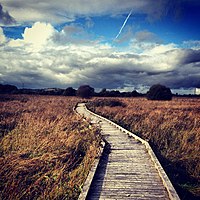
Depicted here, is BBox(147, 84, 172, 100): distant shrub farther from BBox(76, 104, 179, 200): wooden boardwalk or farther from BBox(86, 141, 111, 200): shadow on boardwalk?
BBox(86, 141, 111, 200): shadow on boardwalk

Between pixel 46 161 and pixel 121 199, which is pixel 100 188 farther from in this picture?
pixel 46 161

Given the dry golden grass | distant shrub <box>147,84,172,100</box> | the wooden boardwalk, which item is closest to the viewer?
the wooden boardwalk

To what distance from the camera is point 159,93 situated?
1839 inches

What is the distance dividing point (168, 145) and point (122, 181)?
447 cm

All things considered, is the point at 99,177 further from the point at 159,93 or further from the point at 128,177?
the point at 159,93

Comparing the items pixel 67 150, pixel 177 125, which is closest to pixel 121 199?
pixel 67 150

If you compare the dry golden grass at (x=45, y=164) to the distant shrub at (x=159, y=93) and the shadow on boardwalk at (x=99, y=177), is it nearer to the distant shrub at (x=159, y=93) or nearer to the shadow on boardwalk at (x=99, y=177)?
the shadow on boardwalk at (x=99, y=177)

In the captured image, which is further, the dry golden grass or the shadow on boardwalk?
the dry golden grass

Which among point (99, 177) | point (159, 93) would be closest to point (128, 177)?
point (99, 177)

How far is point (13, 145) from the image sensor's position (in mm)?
7805

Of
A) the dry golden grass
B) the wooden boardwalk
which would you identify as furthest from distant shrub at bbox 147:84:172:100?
the wooden boardwalk

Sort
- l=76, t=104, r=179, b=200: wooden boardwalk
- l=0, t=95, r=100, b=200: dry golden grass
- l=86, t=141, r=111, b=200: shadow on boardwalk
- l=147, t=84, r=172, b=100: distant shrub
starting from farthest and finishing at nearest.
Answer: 1. l=147, t=84, r=172, b=100: distant shrub
2. l=0, t=95, r=100, b=200: dry golden grass
3. l=86, t=141, r=111, b=200: shadow on boardwalk
4. l=76, t=104, r=179, b=200: wooden boardwalk

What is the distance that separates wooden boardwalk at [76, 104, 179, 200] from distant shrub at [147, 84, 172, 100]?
3968cm

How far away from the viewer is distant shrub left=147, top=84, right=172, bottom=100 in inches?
1835
